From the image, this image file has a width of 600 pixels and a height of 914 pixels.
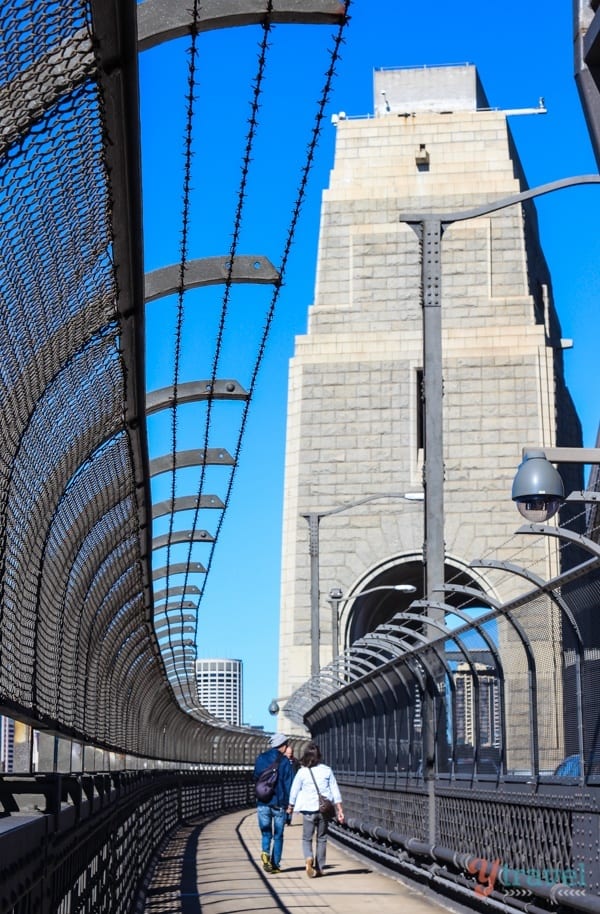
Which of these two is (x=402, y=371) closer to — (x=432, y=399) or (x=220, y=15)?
(x=432, y=399)

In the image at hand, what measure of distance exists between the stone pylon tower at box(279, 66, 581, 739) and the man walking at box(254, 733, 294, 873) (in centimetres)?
4696

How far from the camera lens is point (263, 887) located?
55.7 feet

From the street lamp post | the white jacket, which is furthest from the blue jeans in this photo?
the street lamp post

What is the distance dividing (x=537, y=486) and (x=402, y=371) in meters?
58.0

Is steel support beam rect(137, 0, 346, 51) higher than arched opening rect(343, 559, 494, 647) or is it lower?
lower

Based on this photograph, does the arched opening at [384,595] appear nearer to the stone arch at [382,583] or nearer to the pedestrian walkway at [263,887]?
the stone arch at [382,583]

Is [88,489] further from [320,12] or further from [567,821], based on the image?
[320,12]

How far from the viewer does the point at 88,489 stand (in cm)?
1157

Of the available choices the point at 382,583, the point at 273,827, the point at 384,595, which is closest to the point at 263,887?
the point at 273,827

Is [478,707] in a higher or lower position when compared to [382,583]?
lower

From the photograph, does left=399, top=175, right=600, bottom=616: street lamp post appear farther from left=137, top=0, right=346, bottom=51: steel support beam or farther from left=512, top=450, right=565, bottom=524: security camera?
left=137, top=0, right=346, bottom=51: steel support beam

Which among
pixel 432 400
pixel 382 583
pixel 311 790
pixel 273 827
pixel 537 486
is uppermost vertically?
pixel 382 583

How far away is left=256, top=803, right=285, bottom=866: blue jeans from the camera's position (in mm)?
19234

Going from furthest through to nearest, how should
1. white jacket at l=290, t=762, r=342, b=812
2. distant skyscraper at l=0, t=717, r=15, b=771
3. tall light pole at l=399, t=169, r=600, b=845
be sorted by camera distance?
white jacket at l=290, t=762, r=342, b=812, tall light pole at l=399, t=169, r=600, b=845, distant skyscraper at l=0, t=717, r=15, b=771
